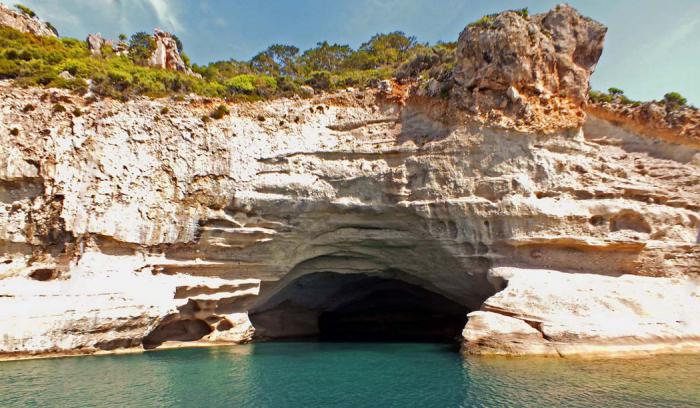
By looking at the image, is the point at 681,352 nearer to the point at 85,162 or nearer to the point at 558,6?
the point at 558,6

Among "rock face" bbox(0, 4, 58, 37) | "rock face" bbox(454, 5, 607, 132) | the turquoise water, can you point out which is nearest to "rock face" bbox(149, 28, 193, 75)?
"rock face" bbox(0, 4, 58, 37)

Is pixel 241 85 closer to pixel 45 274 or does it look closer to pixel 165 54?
pixel 45 274

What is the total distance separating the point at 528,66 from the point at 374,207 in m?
9.62

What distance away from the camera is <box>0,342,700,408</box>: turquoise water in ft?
31.9

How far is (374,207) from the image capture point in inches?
759

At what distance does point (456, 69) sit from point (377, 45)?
2757 centimetres

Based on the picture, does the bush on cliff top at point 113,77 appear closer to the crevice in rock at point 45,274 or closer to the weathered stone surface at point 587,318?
the crevice in rock at point 45,274

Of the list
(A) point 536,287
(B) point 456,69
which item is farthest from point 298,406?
(B) point 456,69

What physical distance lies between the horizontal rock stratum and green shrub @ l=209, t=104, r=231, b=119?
20.0 inches

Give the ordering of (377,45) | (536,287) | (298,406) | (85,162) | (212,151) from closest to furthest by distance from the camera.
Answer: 1. (298,406)
2. (536,287)
3. (85,162)
4. (212,151)
5. (377,45)

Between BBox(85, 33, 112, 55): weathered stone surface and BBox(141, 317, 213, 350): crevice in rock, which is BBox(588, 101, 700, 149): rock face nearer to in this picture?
BBox(141, 317, 213, 350): crevice in rock

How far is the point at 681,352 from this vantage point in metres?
14.3

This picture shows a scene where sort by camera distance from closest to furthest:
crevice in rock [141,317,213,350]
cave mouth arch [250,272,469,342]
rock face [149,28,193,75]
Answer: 1. crevice in rock [141,317,213,350]
2. cave mouth arch [250,272,469,342]
3. rock face [149,28,193,75]

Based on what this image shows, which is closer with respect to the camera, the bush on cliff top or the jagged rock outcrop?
the bush on cliff top
